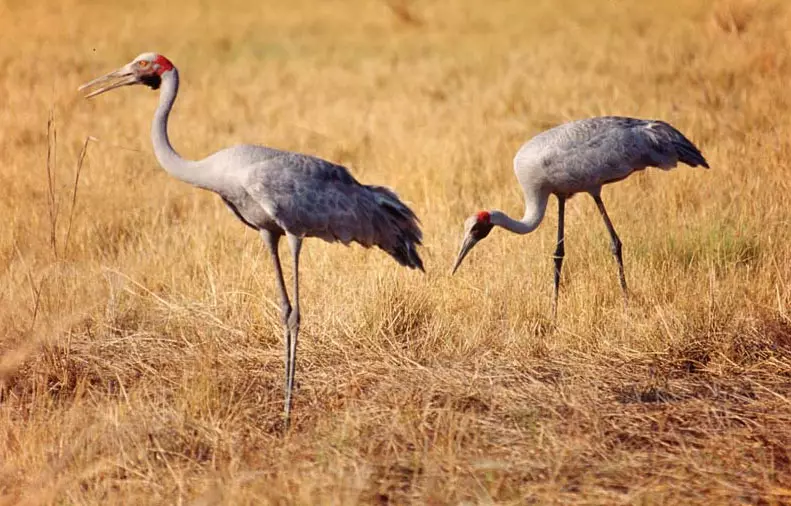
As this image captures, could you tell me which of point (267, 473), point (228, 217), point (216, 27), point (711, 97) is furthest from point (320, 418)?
point (216, 27)

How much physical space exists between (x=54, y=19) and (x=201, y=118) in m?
11.8

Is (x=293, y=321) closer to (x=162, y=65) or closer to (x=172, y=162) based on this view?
(x=172, y=162)

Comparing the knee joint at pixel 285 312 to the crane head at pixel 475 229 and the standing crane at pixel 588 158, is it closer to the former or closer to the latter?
the crane head at pixel 475 229

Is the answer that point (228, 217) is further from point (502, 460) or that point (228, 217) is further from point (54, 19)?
point (54, 19)

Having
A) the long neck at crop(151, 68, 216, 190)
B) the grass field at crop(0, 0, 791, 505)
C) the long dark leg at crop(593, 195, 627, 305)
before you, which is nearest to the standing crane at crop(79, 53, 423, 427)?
the long neck at crop(151, 68, 216, 190)

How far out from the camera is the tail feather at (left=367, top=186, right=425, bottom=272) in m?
6.09

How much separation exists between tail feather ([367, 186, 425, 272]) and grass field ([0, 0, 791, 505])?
1.64ft

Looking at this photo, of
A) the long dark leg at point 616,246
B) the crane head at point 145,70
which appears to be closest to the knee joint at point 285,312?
the crane head at point 145,70

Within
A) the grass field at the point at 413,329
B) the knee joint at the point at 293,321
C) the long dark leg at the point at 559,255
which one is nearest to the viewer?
the grass field at the point at 413,329

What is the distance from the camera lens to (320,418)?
5.33 metres

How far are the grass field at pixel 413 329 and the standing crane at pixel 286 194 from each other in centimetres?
47

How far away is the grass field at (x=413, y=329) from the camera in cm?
459

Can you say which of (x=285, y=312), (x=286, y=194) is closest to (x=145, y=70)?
(x=286, y=194)

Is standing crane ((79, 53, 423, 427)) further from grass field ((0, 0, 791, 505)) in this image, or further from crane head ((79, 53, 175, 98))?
grass field ((0, 0, 791, 505))
